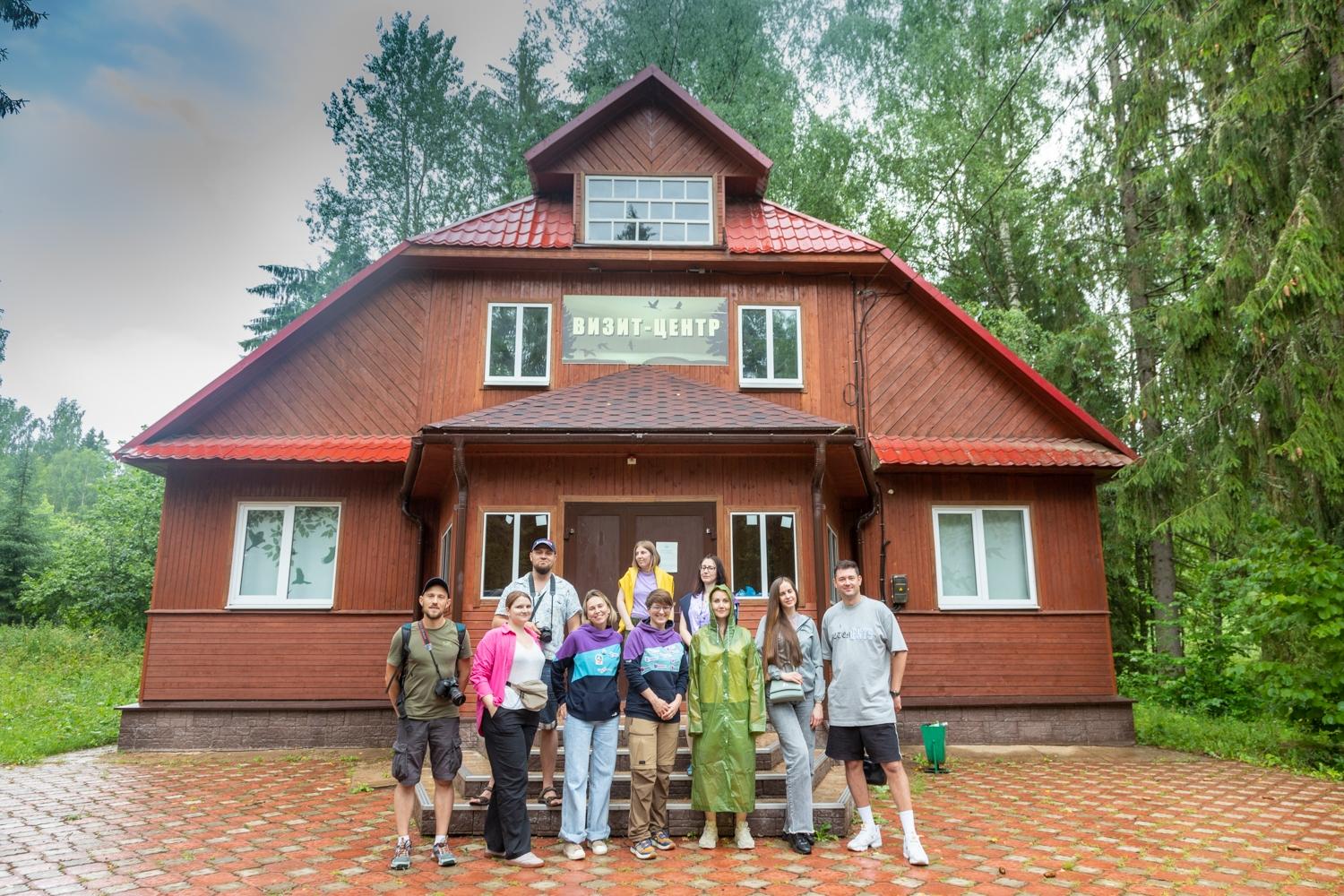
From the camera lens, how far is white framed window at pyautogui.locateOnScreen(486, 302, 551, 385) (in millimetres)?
11383

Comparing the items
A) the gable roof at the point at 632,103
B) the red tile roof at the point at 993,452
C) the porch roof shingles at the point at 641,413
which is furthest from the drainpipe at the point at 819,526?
the gable roof at the point at 632,103

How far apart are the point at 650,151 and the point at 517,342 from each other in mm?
3448

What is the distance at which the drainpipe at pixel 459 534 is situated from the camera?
8594mm

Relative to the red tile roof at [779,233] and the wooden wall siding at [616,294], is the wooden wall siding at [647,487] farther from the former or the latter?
the red tile roof at [779,233]

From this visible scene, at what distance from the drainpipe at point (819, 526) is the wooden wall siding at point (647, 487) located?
54 cm

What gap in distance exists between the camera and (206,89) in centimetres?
2616

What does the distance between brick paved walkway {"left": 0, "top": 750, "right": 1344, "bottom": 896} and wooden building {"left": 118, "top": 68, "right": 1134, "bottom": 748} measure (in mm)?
2319

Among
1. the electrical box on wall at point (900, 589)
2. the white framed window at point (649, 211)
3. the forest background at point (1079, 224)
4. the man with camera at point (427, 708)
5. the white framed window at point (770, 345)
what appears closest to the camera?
the man with camera at point (427, 708)

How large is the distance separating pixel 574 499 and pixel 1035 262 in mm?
13906

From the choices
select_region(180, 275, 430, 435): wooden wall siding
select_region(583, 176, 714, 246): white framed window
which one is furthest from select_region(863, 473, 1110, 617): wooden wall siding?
select_region(180, 275, 430, 435): wooden wall siding

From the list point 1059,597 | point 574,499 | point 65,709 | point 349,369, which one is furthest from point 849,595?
point 65,709

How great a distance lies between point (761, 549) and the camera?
31.3ft

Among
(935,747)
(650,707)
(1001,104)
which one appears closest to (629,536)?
(935,747)

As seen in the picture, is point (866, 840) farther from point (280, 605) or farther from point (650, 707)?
point (280, 605)
